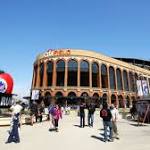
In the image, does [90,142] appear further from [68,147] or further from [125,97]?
[125,97]

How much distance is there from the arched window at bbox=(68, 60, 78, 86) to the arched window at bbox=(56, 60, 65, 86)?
4.53 feet

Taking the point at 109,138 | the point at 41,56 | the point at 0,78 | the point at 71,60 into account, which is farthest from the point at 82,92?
the point at 109,138

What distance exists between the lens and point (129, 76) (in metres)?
86.3

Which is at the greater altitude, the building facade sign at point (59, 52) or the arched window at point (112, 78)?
the building facade sign at point (59, 52)

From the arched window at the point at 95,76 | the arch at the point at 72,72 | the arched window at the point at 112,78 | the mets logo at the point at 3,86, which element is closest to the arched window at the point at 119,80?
the arched window at the point at 112,78

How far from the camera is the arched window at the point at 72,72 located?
232 ft

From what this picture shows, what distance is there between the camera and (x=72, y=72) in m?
71.1

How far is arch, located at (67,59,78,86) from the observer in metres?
70.7

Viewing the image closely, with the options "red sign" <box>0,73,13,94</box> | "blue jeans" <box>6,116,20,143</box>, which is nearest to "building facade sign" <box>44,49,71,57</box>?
"red sign" <box>0,73,13,94</box>

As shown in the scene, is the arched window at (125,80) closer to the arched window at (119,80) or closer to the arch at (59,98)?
the arched window at (119,80)

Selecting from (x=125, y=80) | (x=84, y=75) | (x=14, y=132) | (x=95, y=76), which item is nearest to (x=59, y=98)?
(x=84, y=75)

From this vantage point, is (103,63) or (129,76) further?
(129,76)

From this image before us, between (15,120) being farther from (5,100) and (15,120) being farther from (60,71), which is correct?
(60,71)

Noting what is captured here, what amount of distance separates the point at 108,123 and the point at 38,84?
200 ft
